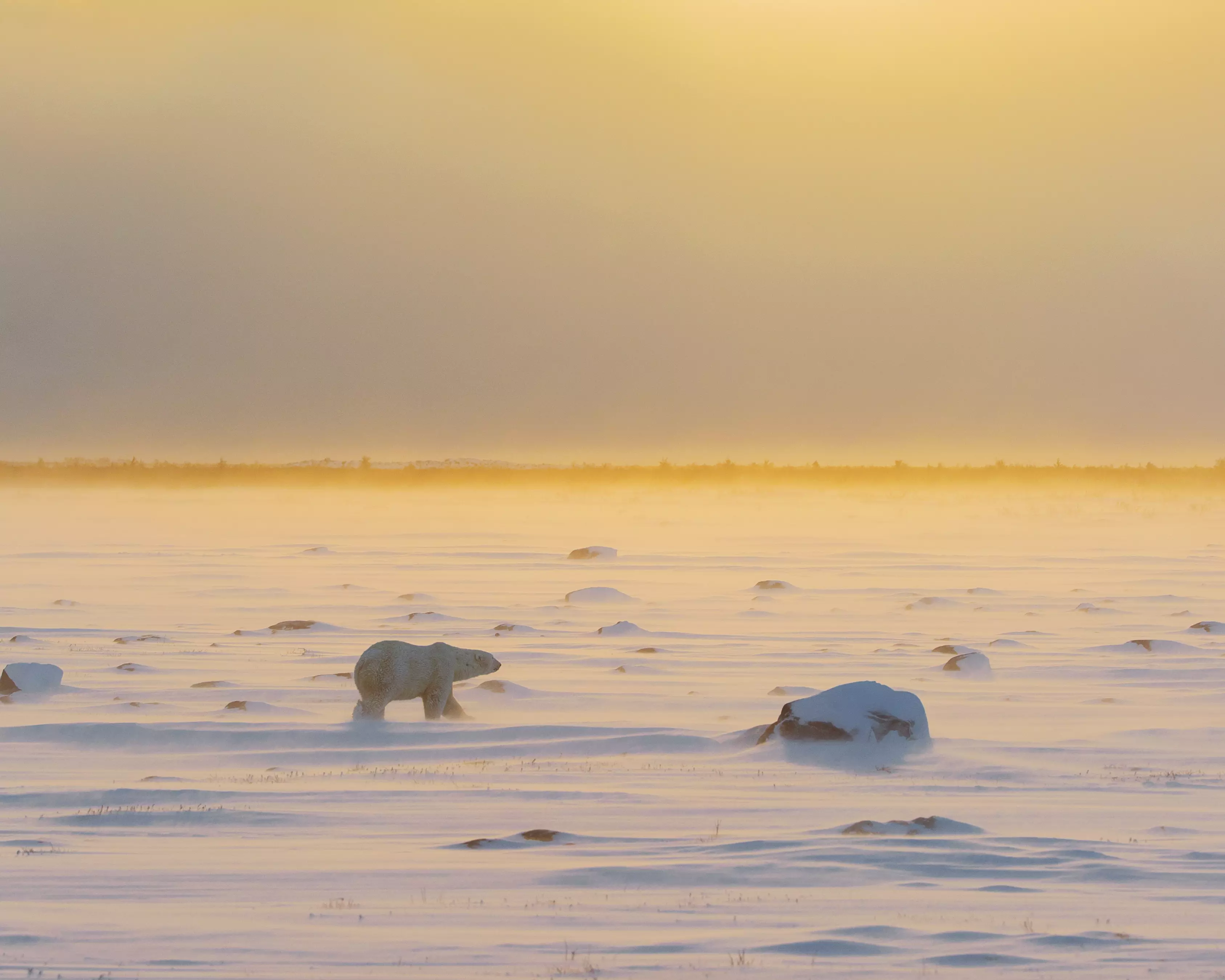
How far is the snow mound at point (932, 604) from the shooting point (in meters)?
27.0

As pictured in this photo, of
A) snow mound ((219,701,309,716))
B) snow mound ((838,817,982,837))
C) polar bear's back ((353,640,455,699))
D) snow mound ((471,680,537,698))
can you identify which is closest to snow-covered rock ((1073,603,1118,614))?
snow mound ((471,680,537,698))

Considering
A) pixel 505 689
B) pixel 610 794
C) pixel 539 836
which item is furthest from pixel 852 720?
pixel 505 689

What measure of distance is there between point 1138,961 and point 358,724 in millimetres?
8722

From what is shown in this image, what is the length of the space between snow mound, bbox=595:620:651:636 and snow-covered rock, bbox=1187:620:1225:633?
8018mm

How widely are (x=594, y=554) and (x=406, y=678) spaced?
25.0 meters

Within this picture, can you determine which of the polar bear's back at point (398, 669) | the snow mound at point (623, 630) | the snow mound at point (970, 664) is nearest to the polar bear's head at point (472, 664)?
the polar bear's back at point (398, 669)

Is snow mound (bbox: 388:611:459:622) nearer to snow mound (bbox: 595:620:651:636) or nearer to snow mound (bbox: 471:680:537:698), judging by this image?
snow mound (bbox: 595:620:651:636)

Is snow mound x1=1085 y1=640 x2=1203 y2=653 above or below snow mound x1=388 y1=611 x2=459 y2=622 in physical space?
below

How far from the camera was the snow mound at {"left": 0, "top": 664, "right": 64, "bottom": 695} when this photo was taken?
16172 millimetres

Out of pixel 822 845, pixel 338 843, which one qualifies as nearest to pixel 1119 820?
pixel 822 845

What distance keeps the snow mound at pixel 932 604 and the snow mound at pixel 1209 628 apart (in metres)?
4.99

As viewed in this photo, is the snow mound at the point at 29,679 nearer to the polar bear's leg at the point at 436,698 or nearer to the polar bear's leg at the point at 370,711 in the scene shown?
the polar bear's leg at the point at 370,711

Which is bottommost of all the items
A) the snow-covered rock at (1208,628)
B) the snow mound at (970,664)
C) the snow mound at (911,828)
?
the snow mound at (911,828)

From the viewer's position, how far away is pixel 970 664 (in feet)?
60.5
